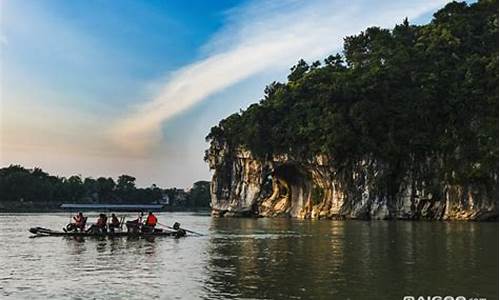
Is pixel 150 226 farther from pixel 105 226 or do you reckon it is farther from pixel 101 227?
pixel 101 227

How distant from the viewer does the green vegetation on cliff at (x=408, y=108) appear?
55750mm

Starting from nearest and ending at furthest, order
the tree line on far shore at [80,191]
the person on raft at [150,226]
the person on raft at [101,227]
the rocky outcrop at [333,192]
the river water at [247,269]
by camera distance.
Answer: the river water at [247,269], the person on raft at [101,227], the person on raft at [150,226], the rocky outcrop at [333,192], the tree line on far shore at [80,191]

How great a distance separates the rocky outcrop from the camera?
5488 cm

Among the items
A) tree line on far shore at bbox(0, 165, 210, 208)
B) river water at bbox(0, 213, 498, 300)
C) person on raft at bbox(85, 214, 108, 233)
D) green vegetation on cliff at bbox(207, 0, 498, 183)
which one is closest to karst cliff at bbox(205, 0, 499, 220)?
green vegetation on cliff at bbox(207, 0, 498, 183)

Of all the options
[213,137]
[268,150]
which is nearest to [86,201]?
[213,137]

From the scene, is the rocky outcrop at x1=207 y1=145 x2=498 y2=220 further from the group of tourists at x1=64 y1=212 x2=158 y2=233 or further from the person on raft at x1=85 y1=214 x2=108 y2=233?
the person on raft at x1=85 y1=214 x2=108 y2=233

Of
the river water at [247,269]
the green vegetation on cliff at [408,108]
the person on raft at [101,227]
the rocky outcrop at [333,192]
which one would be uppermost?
the green vegetation on cliff at [408,108]

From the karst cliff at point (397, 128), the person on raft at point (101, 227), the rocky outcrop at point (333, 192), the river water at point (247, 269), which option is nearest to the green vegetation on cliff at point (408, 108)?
the karst cliff at point (397, 128)

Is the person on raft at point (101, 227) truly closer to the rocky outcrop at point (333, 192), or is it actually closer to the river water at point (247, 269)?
the river water at point (247, 269)

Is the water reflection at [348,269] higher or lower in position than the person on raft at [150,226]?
lower

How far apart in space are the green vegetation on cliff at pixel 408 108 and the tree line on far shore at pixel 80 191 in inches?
2336

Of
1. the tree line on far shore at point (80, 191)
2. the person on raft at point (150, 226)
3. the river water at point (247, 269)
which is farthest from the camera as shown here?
the tree line on far shore at point (80, 191)

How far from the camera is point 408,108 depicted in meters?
59.6

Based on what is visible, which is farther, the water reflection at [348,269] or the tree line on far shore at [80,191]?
the tree line on far shore at [80,191]
